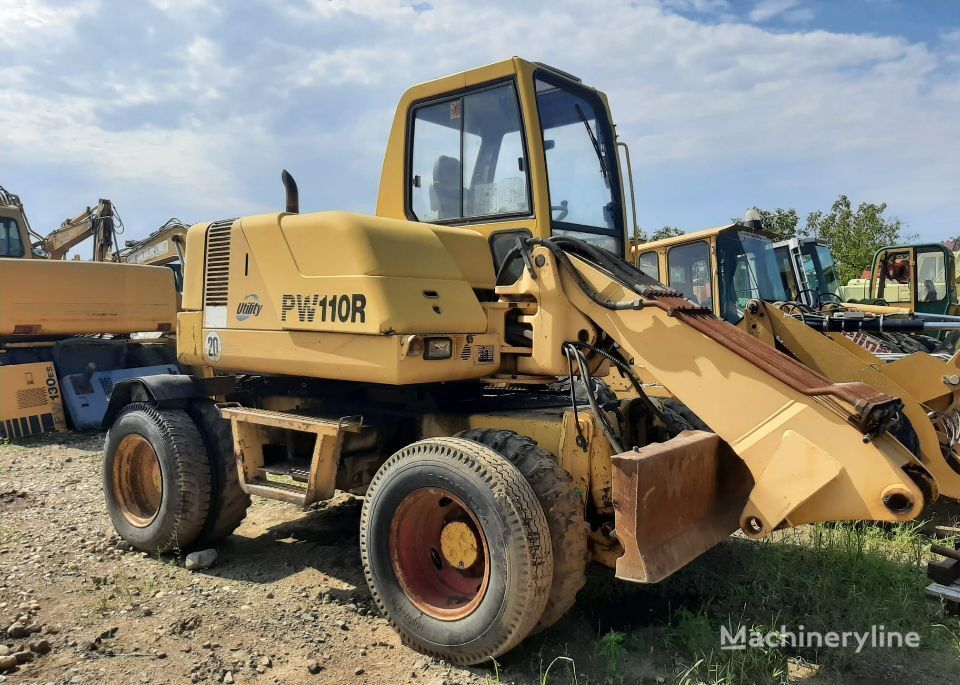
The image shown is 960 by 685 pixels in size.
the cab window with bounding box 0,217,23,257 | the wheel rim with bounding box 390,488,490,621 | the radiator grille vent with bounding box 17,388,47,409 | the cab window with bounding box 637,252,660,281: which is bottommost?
the wheel rim with bounding box 390,488,490,621

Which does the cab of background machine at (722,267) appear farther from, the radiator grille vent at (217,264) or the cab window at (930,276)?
the radiator grille vent at (217,264)

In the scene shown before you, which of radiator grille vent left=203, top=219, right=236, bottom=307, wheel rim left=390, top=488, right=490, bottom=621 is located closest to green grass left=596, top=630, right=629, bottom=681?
wheel rim left=390, top=488, right=490, bottom=621

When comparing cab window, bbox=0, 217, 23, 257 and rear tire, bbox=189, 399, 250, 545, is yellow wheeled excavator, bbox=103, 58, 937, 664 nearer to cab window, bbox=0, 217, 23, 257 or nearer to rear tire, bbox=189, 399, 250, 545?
rear tire, bbox=189, 399, 250, 545


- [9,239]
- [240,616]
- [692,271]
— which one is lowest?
[240,616]

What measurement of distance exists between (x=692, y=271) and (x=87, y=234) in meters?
10.8

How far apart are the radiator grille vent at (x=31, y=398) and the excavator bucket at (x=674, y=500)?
8455mm

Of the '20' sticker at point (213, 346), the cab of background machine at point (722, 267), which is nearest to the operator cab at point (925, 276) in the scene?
the cab of background machine at point (722, 267)

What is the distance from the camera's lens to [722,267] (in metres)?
8.38

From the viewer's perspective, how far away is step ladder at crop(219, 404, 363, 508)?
4.03 meters

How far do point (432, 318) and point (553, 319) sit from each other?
621 mm

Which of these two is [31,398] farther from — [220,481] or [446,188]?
[446,188]

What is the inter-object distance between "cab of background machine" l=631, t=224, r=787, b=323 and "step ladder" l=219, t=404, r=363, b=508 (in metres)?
5.01

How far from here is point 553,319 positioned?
368cm

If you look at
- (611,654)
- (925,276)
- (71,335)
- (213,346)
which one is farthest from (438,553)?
(925,276)
